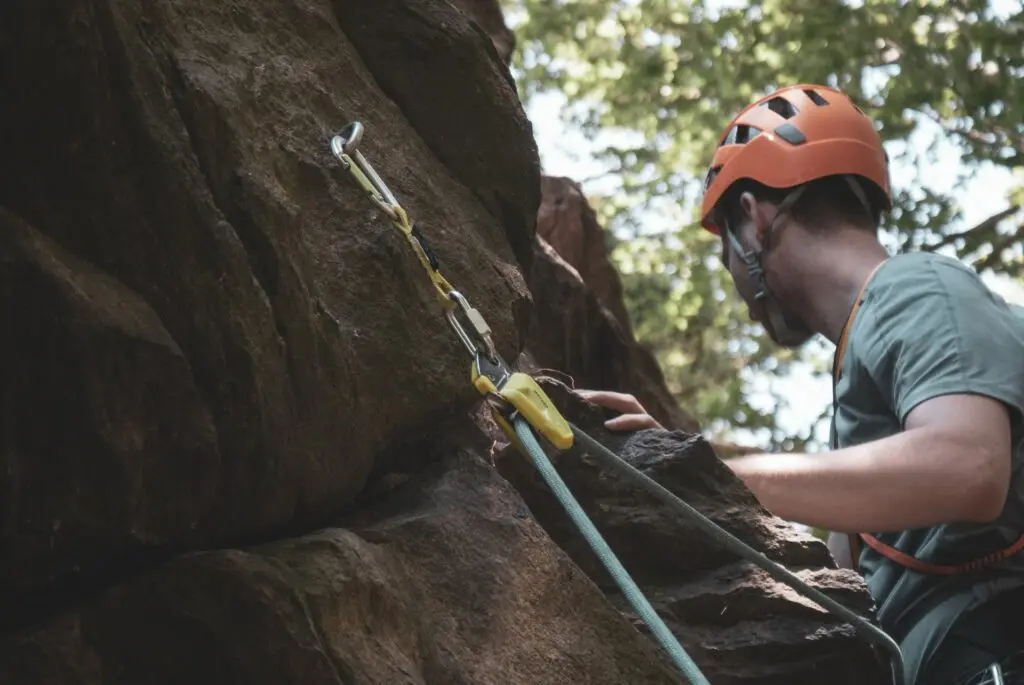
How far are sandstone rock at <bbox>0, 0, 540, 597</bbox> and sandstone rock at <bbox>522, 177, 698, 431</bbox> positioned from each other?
3.81ft

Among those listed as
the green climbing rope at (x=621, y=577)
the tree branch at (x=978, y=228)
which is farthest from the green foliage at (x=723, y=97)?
the green climbing rope at (x=621, y=577)

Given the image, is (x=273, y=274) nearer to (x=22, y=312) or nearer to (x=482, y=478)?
(x=22, y=312)

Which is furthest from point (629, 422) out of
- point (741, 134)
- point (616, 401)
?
point (741, 134)

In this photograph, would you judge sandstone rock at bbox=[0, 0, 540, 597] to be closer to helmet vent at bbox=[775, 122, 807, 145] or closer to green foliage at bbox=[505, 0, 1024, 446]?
helmet vent at bbox=[775, 122, 807, 145]

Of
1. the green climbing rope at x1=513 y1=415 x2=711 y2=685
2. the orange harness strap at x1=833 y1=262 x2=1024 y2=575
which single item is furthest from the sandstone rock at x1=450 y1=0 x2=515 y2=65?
the green climbing rope at x1=513 y1=415 x2=711 y2=685

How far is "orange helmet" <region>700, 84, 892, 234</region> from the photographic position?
4.17m

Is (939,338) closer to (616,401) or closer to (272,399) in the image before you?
(616,401)

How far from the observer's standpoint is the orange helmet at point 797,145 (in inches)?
164

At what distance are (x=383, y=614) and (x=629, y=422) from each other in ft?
4.44

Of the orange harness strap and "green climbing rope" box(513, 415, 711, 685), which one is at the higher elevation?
"green climbing rope" box(513, 415, 711, 685)

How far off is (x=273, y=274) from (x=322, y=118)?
652 mm

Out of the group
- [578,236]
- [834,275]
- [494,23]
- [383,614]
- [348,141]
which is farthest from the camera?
[578,236]

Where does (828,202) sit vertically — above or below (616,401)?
above

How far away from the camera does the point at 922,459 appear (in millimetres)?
2928
